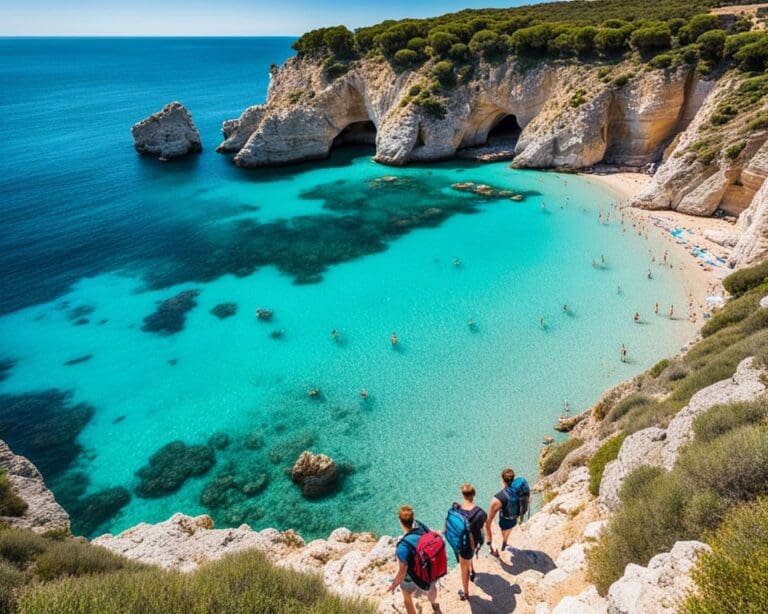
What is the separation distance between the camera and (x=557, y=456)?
14.1 m

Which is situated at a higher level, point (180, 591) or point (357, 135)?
point (357, 135)

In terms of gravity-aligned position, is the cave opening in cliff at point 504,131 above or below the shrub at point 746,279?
above

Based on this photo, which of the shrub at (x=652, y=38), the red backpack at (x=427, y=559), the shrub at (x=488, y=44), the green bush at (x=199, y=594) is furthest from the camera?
the shrub at (x=488, y=44)

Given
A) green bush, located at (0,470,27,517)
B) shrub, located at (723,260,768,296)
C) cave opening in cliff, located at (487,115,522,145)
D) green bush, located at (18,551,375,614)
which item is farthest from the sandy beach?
green bush, located at (0,470,27,517)

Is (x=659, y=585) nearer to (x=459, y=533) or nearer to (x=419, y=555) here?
(x=459, y=533)

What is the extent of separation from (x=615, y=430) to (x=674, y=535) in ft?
20.8

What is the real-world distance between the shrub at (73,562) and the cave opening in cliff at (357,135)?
54.7 meters

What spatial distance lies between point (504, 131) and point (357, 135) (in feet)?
59.8

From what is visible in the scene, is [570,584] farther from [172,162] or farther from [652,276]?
[172,162]

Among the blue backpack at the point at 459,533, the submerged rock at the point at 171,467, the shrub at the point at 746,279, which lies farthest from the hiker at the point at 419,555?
the shrub at the point at 746,279

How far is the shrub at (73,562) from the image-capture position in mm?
7137

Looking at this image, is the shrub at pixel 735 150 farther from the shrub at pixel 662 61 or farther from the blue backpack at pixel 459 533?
the blue backpack at pixel 459 533

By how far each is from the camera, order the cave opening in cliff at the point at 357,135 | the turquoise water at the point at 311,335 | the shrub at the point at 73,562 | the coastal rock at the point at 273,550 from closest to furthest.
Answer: the shrub at the point at 73,562, the coastal rock at the point at 273,550, the turquoise water at the point at 311,335, the cave opening in cliff at the point at 357,135

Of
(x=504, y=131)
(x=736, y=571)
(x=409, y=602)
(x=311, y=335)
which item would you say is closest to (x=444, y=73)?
(x=504, y=131)
